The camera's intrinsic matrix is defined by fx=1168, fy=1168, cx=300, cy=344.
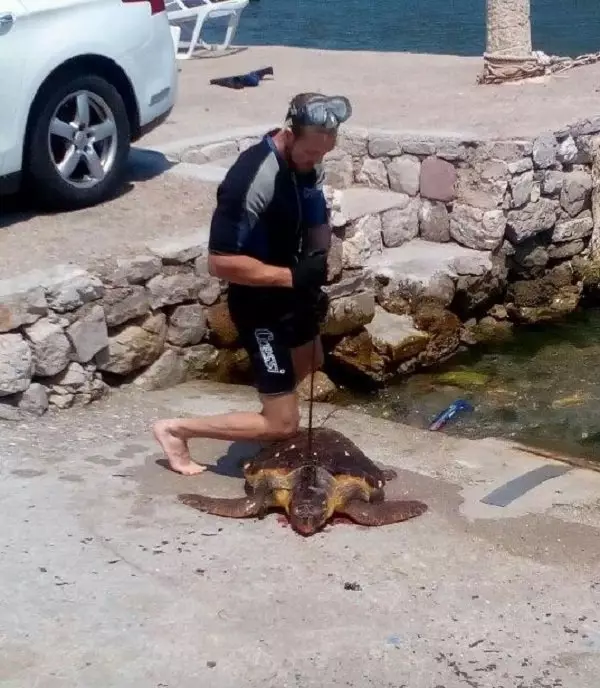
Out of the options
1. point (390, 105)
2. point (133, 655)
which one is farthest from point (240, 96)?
point (133, 655)

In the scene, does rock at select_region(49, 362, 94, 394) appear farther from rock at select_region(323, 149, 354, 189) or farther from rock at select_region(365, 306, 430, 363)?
rock at select_region(323, 149, 354, 189)

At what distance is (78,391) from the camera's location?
21.5 ft

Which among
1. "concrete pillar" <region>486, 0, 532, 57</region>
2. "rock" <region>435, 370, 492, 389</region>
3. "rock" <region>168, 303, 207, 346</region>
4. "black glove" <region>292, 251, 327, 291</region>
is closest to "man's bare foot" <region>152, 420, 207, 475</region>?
"black glove" <region>292, 251, 327, 291</region>

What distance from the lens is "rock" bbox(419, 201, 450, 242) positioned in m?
9.70

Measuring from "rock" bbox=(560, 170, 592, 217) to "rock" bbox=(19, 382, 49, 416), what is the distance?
5.49 m

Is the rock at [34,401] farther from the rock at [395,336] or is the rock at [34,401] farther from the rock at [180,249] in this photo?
the rock at [395,336]

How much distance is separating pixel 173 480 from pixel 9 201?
3.44 m

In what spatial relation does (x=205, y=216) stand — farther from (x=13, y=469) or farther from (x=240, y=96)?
(x=240, y=96)

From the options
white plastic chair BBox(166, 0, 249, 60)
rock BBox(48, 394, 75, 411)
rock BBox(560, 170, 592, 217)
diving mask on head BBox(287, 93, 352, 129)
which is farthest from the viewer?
white plastic chair BBox(166, 0, 249, 60)

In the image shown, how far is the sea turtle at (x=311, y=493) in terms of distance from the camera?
475 cm

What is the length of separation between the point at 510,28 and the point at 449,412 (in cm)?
595

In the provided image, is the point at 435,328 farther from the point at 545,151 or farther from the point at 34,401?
the point at 34,401

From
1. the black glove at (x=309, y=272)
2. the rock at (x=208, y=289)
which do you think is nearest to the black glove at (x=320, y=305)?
the black glove at (x=309, y=272)

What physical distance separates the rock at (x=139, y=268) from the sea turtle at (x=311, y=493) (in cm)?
209
